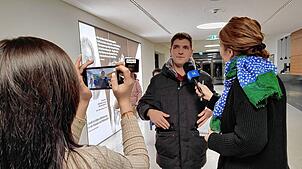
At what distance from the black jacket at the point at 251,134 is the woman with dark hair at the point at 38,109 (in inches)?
24.8

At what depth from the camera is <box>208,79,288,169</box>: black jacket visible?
40.2 inches

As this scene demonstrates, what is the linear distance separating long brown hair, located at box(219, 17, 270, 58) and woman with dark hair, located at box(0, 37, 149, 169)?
2.50 ft

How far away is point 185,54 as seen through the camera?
6.32 feet

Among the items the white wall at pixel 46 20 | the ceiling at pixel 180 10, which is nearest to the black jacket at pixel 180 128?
the white wall at pixel 46 20

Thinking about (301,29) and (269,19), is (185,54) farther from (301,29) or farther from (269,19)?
(301,29)

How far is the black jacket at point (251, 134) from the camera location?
1021 millimetres

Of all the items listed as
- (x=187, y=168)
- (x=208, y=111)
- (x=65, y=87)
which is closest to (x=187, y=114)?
(x=208, y=111)

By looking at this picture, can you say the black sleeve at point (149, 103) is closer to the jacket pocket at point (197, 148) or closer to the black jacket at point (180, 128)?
the black jacket at point (180, 128)

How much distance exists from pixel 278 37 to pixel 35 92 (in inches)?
411

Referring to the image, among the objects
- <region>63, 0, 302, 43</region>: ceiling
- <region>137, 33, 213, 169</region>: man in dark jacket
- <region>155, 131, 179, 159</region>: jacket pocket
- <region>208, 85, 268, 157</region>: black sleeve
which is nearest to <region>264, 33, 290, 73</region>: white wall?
<region>63, 0, 302, 43</region>: ceiling

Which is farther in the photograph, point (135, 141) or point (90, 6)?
point (90, 6)

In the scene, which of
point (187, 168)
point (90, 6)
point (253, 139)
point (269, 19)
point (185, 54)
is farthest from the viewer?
point (269, 19)

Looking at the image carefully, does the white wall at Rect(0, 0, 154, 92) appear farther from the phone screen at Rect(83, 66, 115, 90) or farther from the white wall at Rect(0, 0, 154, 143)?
the phone screen at Rect(83, 66, 115, 90)

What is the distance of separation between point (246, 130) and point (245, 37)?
399mm
